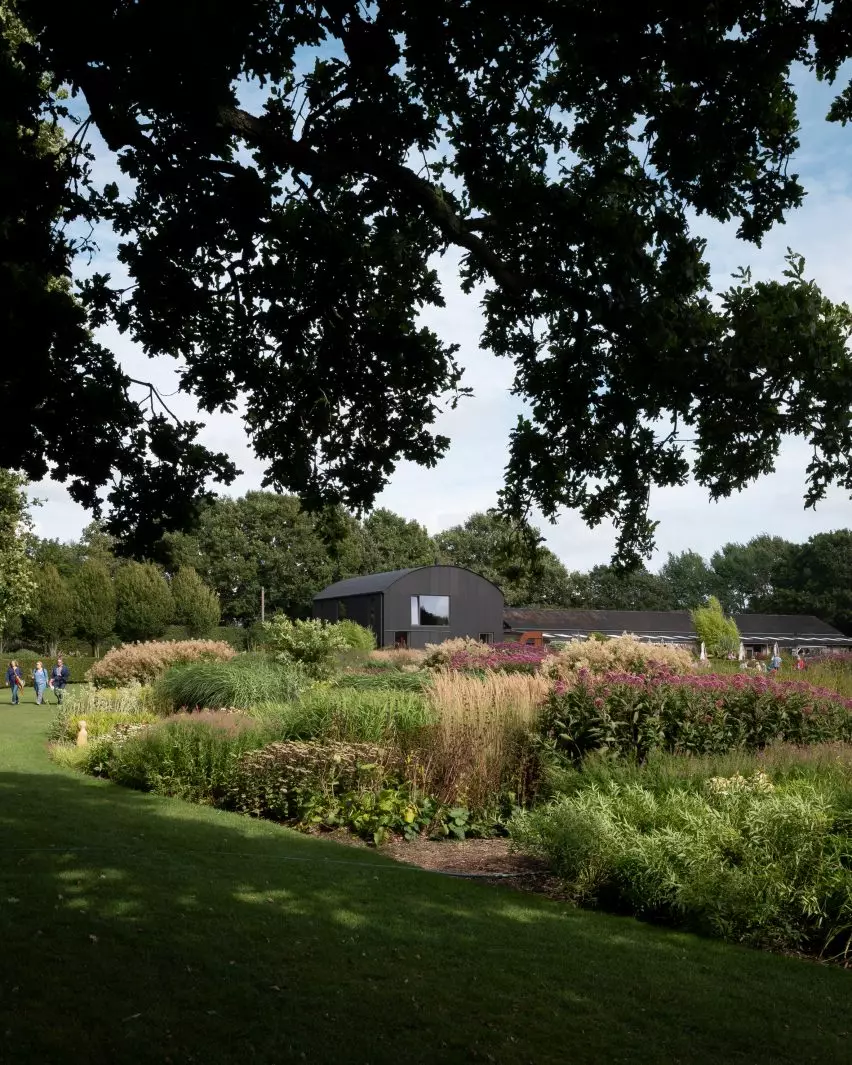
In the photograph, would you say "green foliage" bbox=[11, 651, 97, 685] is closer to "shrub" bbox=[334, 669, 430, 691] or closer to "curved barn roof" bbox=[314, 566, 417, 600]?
"curved barn roof" bbox=[314, 566, 417, 600]

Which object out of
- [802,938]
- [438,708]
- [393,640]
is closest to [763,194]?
[802,938]

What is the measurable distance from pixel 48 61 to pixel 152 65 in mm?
900

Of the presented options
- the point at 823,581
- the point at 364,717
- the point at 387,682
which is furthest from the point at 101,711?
the point at 823,581

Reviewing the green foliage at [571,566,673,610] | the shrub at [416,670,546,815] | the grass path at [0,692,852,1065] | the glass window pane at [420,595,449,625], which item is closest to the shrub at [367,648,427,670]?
the shrub at [416,670,546,815]

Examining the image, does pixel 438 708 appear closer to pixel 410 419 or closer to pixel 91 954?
pixel 410 419

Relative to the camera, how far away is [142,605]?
50844mm

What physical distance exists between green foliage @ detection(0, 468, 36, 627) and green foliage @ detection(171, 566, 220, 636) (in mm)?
27239

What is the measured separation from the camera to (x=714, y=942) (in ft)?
19.9

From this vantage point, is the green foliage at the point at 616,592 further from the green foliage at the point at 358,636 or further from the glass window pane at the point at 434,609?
the green foliage at the point at 358,636

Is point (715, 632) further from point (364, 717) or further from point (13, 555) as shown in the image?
point (364, 717)

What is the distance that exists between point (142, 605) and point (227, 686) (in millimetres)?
37366

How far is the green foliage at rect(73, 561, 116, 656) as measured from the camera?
50000 millimetres

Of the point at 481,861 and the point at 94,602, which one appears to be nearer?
the point at 481,861

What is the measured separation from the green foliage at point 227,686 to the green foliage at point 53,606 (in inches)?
1357
